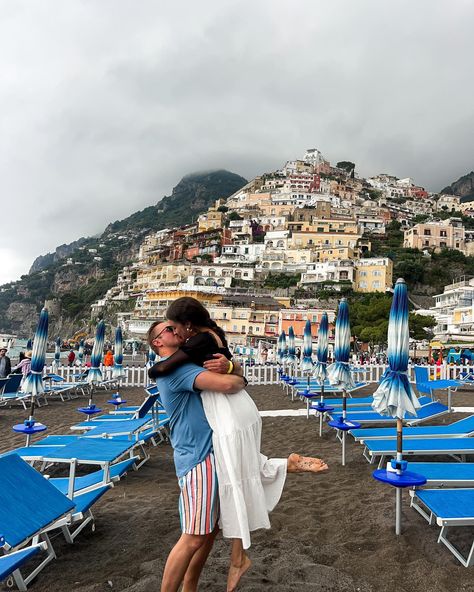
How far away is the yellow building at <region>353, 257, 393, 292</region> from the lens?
2504 inches

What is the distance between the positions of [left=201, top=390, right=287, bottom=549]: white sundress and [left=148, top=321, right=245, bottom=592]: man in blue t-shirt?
2.4 inches

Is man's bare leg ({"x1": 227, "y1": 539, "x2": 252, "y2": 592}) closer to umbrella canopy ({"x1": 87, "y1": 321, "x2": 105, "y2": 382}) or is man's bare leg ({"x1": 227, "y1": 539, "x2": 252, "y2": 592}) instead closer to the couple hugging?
the couple hugging

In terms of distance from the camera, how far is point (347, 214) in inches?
3698

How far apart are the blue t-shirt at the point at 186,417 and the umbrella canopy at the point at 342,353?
5.38 metres

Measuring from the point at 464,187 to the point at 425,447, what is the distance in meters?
167

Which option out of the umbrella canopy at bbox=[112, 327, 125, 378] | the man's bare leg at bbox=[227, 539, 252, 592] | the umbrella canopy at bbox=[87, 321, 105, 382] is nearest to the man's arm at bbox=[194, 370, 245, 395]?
the man's bare leg at bbox=[227, 539, 252, 592]

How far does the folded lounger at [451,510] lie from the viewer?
10.6ft

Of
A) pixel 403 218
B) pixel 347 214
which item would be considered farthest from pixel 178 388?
pixel 403 218

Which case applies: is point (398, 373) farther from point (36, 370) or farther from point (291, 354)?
point (291, 354)

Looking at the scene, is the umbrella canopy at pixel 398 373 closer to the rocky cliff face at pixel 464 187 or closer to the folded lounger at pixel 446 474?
the folded lounger at pixel 446 474

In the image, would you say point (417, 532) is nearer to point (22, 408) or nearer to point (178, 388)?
point (178, 388)

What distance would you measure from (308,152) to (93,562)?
5850 inches

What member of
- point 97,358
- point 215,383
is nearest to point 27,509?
point 215,383

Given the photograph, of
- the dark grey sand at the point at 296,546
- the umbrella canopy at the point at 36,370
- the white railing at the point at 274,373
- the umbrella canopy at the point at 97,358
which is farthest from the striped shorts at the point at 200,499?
the white railing at the point at 274,373
